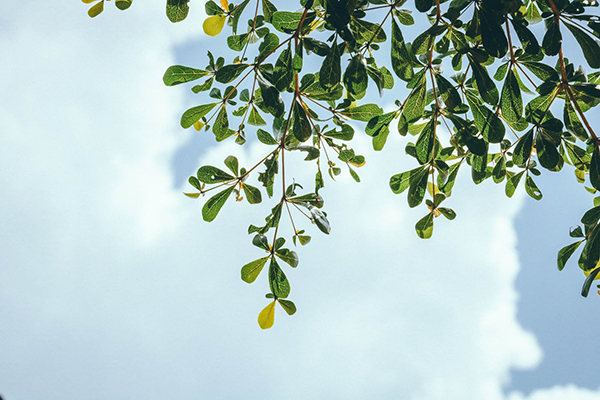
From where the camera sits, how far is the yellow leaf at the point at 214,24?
1.82m

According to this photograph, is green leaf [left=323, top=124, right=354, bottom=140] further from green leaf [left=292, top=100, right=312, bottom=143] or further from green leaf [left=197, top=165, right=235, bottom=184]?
green leaf [left=197, top=165, right=235, bottom=184]

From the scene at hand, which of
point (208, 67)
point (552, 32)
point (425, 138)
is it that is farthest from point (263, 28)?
point (552, 32)

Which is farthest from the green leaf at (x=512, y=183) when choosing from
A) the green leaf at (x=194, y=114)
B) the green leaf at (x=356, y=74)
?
the green leaf at (x=194, y=114)

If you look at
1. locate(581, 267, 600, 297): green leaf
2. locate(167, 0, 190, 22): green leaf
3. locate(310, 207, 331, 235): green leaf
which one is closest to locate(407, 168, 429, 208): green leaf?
locate(310, 207, 331, 235): green leaf

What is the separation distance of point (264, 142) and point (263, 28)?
494 mm

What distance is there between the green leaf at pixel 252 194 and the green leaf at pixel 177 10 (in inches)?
29.2

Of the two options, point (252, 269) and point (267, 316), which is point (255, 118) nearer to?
point (252, 269)

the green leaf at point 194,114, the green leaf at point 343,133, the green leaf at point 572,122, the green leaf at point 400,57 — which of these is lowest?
the green leaf at point 194,114

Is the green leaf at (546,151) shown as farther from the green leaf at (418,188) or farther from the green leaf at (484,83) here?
the green leaf at (418,188)

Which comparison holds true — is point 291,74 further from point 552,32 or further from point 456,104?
point 552,32

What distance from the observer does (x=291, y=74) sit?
172cm

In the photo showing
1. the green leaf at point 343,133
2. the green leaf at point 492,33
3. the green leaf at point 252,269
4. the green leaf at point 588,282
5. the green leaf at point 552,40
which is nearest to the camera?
the green leaf at point 492,33

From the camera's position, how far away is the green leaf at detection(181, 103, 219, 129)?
6.43ft

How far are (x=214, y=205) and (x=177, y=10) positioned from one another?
82 centimetres
